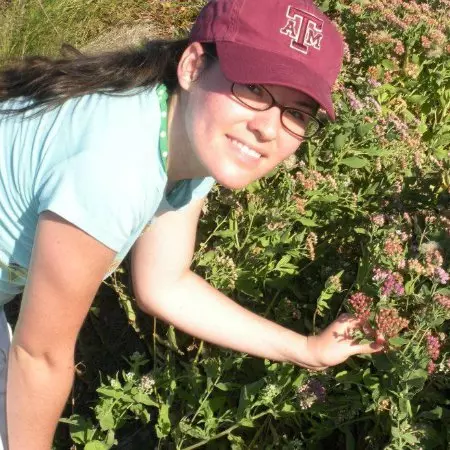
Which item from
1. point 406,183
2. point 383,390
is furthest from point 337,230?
point 383,390

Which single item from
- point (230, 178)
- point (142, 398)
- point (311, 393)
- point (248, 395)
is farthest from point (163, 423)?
point (230, 178)

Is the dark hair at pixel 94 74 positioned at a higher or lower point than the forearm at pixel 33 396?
higher

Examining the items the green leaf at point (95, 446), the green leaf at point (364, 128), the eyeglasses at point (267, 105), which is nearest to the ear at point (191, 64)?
the eyeglasses at point (267, 105)

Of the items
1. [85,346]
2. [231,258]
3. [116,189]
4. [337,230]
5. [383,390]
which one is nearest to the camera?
[116,189]

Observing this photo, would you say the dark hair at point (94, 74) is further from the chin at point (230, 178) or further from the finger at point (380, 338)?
the finger at point (380, 338)

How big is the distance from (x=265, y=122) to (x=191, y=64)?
202 mm

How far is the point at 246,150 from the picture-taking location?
5.74 feet

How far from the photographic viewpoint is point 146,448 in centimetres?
285

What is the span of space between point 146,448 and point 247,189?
36.1 inches

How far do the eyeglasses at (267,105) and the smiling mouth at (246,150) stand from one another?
8 centimetres

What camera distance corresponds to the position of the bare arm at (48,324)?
163 cm

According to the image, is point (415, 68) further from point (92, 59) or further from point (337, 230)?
point (92, 59)

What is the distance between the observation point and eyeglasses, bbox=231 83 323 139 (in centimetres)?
169

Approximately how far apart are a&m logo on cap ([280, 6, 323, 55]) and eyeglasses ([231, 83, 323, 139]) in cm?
11
